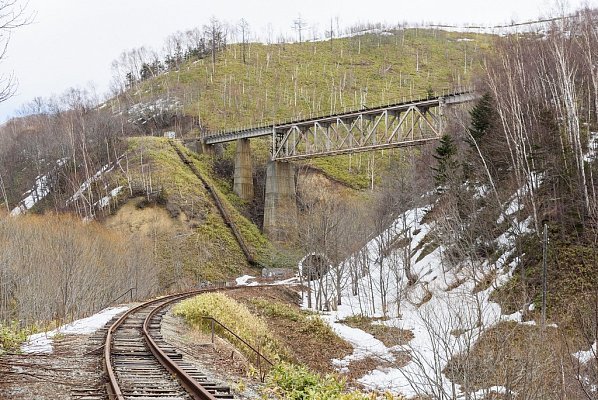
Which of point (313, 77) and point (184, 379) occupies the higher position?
point (313, 77)

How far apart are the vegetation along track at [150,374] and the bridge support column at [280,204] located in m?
50.3

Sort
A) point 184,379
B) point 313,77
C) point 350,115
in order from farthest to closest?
point 313,77, point 350,115, point 184,379

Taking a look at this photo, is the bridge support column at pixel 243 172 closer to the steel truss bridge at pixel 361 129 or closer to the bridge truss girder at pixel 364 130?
the steel truss bridge at pixel 361 129

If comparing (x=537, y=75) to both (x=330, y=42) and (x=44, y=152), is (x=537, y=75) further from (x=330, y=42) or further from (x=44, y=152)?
(x=330, y=42)

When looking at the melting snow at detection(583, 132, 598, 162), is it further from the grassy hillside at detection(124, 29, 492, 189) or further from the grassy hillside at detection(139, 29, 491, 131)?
the grassy hillside at detection(139, 29, 491, 131)

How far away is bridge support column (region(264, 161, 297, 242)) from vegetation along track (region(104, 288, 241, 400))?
165 ft

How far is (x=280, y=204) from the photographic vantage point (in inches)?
2623

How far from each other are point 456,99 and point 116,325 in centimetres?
3911

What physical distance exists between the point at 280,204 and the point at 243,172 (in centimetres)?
916

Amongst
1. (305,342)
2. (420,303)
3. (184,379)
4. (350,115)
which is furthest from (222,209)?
(184,379)

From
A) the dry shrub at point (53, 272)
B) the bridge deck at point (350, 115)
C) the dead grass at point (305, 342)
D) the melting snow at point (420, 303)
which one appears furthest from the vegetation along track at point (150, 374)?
the bridge deck at point (350, 115)

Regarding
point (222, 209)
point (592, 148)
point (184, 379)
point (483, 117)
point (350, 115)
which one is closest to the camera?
point (184, 379)

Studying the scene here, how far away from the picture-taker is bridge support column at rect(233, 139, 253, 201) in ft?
235

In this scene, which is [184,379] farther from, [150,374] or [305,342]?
[305,342]
